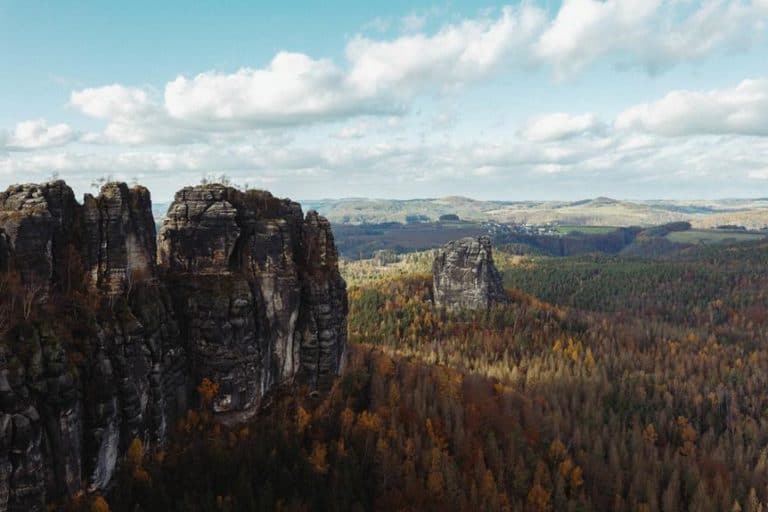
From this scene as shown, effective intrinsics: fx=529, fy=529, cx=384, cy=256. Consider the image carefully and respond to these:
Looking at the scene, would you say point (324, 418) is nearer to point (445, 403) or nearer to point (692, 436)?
point (445, 403)

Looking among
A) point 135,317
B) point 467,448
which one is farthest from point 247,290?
point 467,448

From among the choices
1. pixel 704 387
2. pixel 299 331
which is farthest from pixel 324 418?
pixel 704 387

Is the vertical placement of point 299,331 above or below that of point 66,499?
above

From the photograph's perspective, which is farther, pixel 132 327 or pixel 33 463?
pixel 132 327

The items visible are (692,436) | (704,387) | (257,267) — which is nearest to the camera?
(257,267)

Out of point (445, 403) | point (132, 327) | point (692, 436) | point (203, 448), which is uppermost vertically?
point (132, 327)

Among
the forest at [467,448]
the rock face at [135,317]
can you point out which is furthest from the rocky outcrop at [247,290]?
the forest at [467,448]

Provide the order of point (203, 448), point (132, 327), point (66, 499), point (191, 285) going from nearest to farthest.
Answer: point (66, 499), point (132, 327), point (203, 448), point (191, 285)
